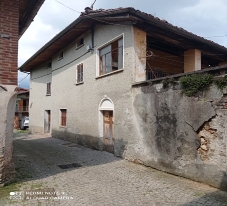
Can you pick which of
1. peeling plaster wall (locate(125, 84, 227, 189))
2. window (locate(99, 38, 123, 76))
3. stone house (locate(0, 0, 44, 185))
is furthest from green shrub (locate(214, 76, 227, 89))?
stone house (locate(0, 0, 44, 185))

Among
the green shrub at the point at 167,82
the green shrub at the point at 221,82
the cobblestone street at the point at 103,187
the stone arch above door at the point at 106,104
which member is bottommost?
the cobblestone street at the point at 103,187

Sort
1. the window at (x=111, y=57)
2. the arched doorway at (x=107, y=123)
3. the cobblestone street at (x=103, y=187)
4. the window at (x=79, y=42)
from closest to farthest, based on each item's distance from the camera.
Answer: the cobblestone street at (x=103, y=187) → the window at (x=111, y=57) → the arched doorway at (x=107, y=123) → the window at (x=79, y=42)

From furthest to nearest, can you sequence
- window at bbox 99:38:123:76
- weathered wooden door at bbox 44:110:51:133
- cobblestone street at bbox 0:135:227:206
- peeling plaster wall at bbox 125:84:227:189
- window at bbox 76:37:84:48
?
weathered wooden door at bbox 44:110:51:133 < window at bbox 76:37:84:48 < window at bbox 99:38:123:76 < peeling plaster wall at bbox 125:84:227:189 < cobblestone street at bbox 0:135:227:206

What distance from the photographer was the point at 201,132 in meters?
5.25

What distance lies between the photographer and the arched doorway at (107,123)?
899 centimetres

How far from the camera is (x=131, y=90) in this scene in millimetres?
7621

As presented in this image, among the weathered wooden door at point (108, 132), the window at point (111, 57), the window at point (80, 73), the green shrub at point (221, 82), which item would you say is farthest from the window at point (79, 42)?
the green shrub at point (221, 82)

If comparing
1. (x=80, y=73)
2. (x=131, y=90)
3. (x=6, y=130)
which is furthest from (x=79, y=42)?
(x=6, y=130)

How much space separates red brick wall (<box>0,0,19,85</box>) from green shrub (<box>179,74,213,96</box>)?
4.42m

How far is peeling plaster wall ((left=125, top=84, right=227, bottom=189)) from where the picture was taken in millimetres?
4871

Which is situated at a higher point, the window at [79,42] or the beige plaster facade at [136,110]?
the window at [79,42]

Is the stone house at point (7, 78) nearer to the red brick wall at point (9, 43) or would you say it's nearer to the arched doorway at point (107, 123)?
the red brick wall at point (9, 43)

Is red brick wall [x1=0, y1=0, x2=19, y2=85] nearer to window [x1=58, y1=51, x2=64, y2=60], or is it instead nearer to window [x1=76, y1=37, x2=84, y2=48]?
window [x1=76, y1=37, x2=84, y2=48]

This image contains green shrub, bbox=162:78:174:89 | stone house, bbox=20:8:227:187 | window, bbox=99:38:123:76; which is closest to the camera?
stone house, bbox=20:8:227:187
